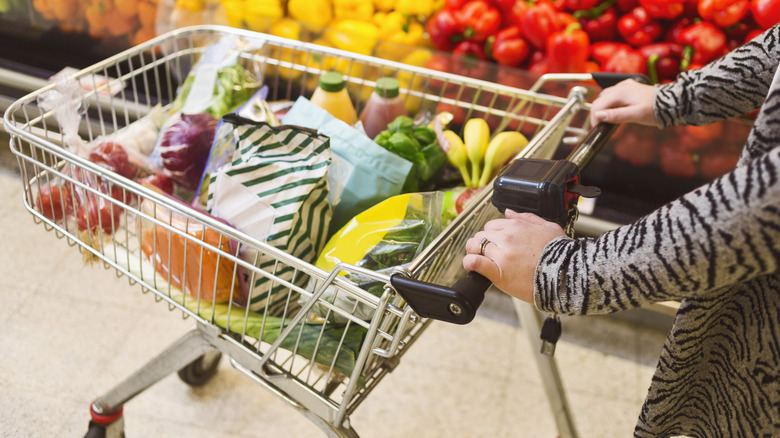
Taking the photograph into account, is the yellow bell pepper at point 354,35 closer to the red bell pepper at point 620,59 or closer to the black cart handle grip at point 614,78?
the red bell pepper at point 620,59

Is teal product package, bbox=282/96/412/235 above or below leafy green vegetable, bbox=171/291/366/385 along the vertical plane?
above

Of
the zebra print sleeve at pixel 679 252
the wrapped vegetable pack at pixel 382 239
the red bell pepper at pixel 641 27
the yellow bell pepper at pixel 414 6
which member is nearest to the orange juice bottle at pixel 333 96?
the wrapped vegetable pack at pixel 382 239

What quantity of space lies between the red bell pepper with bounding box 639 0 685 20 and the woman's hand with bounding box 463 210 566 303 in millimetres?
1188

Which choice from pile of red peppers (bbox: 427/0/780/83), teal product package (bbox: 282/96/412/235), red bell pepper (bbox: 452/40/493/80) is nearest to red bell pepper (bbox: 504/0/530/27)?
pile of red peppers (bbox: 427/0/780/83)

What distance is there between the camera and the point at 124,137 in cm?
103

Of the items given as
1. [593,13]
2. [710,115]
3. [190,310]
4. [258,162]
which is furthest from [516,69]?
[190,310]

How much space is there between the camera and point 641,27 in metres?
1.67

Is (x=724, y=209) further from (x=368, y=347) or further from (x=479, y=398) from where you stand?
(x=479, y=398)

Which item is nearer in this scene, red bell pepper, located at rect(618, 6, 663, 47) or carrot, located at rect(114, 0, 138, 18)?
red bell pepper, located at rect(618, 6, 663, 47)

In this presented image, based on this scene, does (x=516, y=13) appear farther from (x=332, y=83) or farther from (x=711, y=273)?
(x=711, y=273)

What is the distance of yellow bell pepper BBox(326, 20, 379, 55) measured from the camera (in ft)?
5.49

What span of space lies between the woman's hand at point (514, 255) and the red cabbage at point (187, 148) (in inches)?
20.5

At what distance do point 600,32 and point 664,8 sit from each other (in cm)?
17

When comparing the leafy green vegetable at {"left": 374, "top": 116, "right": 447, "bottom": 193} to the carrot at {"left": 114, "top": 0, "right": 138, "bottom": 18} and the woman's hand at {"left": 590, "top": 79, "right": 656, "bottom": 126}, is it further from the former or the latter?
the carrot at {"left": 114, "top": 0, "right": 138, "bottom": 18}
